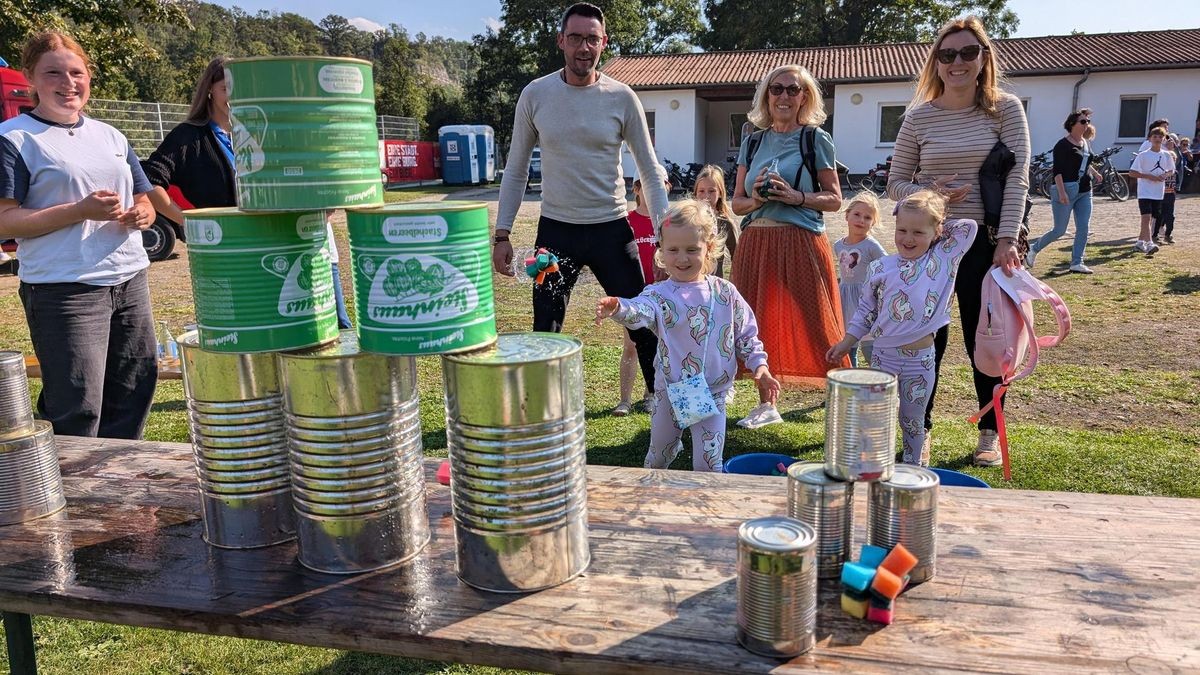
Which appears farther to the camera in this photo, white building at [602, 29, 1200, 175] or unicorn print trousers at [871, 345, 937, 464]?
white building at [602, 29, 1200, 175]

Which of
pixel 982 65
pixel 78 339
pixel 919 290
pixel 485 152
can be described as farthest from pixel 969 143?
pixel 485 152

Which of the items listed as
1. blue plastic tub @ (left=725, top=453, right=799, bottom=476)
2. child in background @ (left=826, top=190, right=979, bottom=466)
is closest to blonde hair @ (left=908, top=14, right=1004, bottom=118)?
child in background @ (left=826, top=190, right=979, bottom=466)

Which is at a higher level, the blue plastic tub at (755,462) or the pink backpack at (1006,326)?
the pink backpack at (1006,326)

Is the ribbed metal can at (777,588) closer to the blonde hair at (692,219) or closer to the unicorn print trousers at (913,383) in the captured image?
the blonde hair at (692,219)

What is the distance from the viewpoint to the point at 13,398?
2.06 m

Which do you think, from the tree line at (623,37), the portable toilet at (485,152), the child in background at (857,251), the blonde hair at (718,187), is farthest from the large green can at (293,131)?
the tree line at (623,37)

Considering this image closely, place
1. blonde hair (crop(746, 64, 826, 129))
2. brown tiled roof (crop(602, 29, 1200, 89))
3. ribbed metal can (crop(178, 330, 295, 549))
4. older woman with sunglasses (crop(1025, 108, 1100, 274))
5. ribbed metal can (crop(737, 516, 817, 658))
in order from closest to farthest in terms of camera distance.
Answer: ribbed metal can (crop(737, 516, 817, 658))
ribbed metal can (crop(178, 330, 295, 549))
blonde hair (crop(746, 64, 826, 129))
older woman with sunglasses (crop(1025, 108, 1100, 274))
brown tiled roof (crop(602, 29, 1200, 89))

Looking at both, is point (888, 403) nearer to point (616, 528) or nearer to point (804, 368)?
point (616, 528)

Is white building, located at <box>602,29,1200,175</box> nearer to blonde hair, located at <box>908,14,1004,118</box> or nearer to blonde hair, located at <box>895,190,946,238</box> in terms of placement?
blonde hair, located at <box>908,14,1004,118</box>

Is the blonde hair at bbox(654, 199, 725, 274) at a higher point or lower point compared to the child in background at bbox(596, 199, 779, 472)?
higher

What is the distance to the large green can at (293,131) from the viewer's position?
5.34 ft

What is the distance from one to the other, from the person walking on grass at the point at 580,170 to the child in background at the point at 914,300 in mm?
1136

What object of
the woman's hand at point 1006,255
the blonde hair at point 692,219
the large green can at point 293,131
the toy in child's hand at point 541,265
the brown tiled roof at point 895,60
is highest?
the brown tiled roof at point 895,60

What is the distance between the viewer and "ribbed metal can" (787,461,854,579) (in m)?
1.58
